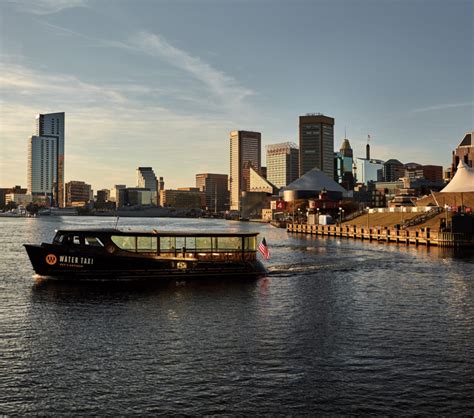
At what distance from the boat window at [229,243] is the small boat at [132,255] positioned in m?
0.11

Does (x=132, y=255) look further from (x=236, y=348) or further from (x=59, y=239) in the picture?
(x=236, y=348)

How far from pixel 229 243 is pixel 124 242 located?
11.5 metres

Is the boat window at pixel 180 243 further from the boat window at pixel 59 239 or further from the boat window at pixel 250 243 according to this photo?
the boat window at pixel 59 239

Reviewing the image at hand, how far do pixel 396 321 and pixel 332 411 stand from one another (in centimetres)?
1755

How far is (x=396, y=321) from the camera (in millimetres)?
38219

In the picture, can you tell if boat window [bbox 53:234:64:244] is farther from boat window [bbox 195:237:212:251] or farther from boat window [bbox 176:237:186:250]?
boat window [bbox 195:237:212:251]

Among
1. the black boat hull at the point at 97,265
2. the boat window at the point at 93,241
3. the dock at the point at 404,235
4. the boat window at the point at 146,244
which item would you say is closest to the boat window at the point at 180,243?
the black boat hull at the point at 97,265

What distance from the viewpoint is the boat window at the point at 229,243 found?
58.4 meters

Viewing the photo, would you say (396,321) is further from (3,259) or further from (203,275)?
(3,259)

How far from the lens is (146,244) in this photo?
5484 cm

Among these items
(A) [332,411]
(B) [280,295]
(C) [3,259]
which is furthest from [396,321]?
(C) [3,259]

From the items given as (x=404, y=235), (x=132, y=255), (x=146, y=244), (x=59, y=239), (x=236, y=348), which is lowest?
(x=236, y=348)

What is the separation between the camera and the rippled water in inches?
924

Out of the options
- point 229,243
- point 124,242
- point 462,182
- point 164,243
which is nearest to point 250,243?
point 229,243
